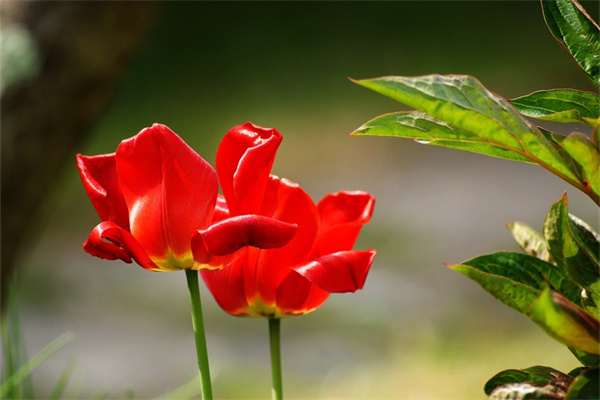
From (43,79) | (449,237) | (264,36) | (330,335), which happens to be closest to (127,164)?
(43,79)

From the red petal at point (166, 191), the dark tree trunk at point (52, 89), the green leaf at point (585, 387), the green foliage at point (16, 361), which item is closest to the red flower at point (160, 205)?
the red petal at point (166, 191)

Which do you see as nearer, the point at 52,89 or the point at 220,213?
the point at 220,213

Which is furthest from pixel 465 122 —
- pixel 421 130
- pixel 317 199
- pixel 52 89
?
pixel 317 199

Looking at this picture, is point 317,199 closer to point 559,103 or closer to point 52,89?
point 52,89

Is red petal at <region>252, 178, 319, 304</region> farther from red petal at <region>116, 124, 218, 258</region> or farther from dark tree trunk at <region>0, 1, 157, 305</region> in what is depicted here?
dark tree trunk at <region>0, 1, 157, 305</region>

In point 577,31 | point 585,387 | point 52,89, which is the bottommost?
point 585,387

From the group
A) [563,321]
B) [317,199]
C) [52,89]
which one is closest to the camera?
[563,321]
